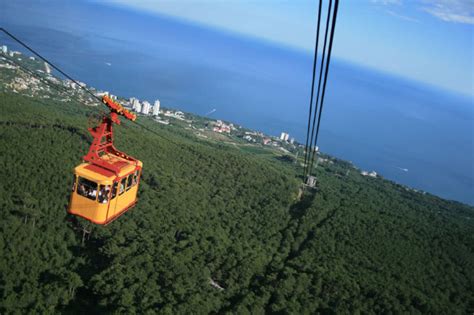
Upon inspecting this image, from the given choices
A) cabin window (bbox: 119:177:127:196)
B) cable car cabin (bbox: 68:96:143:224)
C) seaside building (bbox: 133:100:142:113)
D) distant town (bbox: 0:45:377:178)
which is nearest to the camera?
cable car cabin (bbox: 68:96:143:224)

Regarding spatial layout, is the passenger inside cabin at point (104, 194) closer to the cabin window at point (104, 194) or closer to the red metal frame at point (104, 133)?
the cabin window at point (104, 194)

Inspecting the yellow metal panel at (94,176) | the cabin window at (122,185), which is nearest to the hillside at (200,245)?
the cabin window at (122,185)

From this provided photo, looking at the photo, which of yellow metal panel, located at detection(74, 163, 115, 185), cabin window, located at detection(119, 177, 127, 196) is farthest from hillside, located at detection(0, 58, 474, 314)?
yellow metal panel, located at detection(74, 163, 115, 185)

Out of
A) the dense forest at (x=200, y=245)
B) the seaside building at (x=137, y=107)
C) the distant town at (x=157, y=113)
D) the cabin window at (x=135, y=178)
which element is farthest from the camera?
the seaside building at (x=137, y=107)

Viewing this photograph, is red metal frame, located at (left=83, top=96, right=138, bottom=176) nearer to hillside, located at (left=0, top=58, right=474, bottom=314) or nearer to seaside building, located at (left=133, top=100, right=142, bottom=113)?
hillside, located at (left=0, top=58, right=474, bottom=314)

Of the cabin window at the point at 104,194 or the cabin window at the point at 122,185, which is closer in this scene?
the cabin window at the point at 104,194

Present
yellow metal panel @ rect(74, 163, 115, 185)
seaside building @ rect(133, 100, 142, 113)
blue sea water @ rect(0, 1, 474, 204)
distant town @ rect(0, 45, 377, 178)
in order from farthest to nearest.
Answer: blue sea water @ rect(0, 1, 474, 204)
seaside building @ rect(133, 100, 142, 113)
distant town @ rect(0, 45, 377, 178)
yellow metal panel @ rect(74, 163, 115, 185)

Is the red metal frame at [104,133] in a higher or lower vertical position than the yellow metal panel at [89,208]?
higher

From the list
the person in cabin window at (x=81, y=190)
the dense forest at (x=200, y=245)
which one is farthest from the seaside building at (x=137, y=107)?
the person in cabin window at (x=81, y=190)

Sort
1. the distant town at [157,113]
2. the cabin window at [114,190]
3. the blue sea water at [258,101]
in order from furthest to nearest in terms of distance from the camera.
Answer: the blue sea water at [258,101], the distant town at [157,113], the cabin window at [114,190]

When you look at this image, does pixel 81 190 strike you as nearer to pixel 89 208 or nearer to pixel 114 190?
pixel 89 208
